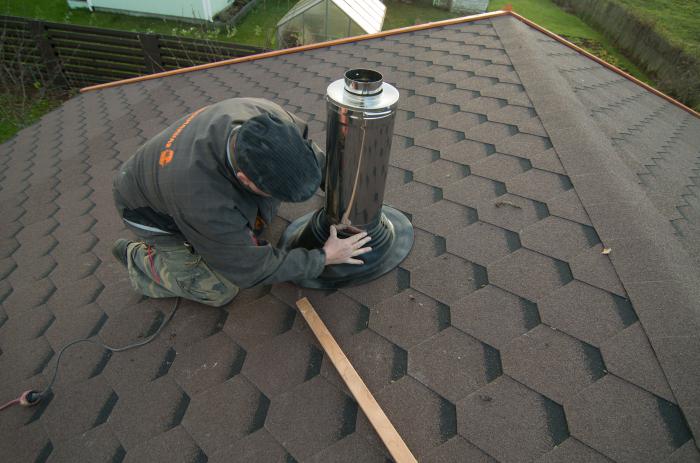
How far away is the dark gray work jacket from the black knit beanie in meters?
0.19

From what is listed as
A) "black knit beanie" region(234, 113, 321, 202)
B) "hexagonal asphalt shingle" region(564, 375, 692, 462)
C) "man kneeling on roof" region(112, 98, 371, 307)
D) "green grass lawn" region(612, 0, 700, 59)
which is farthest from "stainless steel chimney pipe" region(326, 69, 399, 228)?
"green grass lawn" region(612, 0, 700, 59)

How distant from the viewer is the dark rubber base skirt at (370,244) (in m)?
1.88

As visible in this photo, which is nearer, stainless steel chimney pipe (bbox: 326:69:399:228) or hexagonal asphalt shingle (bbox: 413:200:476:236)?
stainless steel chimney pipe (bbox: 326:69:399:228)

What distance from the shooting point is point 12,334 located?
6.93ft

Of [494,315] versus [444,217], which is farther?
[444,217]

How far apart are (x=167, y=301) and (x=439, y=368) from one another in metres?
1.51

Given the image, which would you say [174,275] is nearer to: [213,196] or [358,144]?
[213,196]

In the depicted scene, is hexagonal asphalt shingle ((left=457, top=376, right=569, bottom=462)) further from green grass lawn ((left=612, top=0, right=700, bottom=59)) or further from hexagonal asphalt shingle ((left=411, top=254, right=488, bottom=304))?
green grass lawn ((left=612, top=0, right=700, bottom=59))

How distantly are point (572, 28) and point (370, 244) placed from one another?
75.1ft

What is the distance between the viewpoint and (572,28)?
18.7 metres

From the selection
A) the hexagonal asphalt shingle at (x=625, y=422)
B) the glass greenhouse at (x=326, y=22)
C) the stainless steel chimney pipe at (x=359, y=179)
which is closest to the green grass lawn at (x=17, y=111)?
the glass greenhouse at (x=326, y=22)

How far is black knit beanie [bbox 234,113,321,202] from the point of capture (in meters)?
1.42

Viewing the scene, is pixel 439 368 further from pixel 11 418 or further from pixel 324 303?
pixel 11 418

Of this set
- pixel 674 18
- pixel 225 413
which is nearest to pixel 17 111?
pixel 225 413
